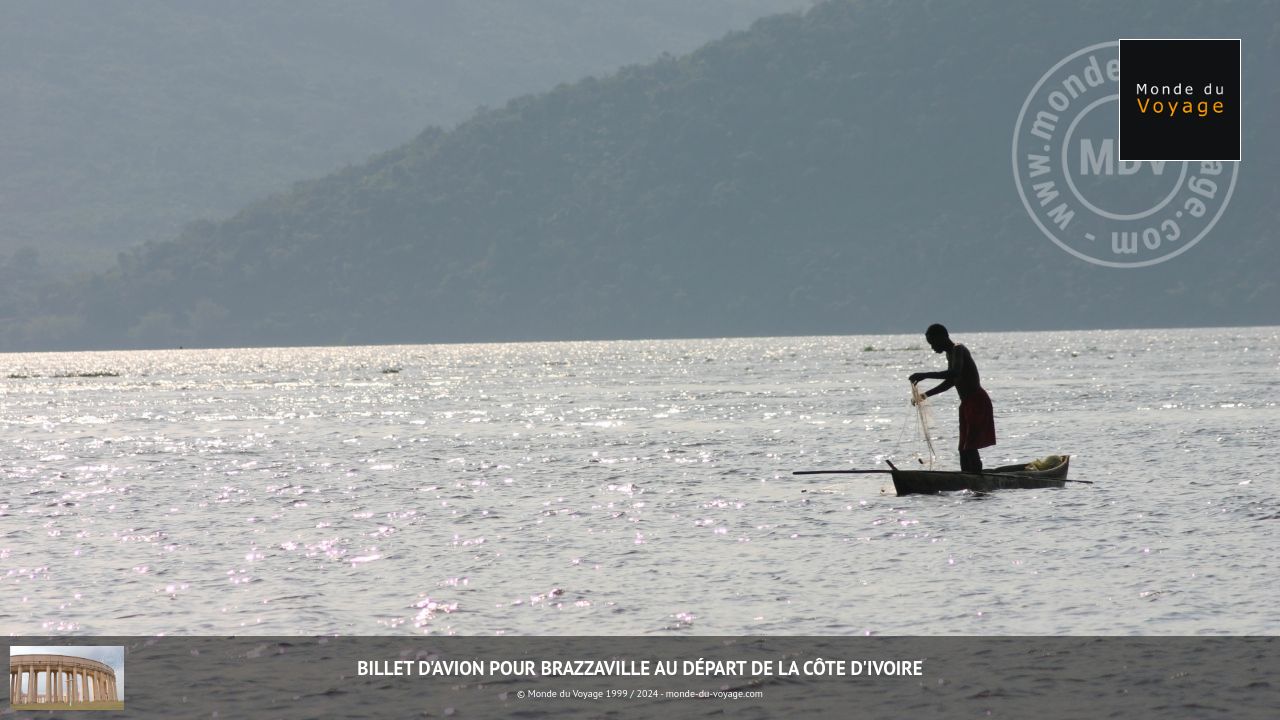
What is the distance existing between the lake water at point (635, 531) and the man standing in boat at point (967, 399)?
112 cm

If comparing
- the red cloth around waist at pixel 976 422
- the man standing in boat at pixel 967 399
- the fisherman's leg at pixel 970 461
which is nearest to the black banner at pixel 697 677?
the man standing in boat at pixel 967 399

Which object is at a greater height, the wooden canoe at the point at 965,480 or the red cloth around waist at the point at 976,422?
the red cloth around waist at the point at 976,422

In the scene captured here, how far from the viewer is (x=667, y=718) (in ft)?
44.4

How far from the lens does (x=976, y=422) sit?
28.9 metres

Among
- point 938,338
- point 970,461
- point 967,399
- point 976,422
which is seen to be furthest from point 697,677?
point 970,461

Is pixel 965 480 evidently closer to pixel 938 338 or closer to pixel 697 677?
pixel 938 338

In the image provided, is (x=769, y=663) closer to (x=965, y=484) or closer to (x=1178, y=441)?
(x=965, y=484)

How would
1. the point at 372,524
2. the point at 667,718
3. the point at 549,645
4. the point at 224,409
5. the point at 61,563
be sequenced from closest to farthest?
1. the point at 667,718
2. the point at 549,645
3. the point at 61,563
4. the point at 372,524
5. the point at 224,409

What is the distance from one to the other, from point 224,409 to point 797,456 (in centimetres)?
4700

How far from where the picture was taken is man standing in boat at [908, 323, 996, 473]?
1088 inches

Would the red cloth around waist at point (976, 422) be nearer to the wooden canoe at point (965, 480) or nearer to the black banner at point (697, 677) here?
the wooden canoe at point (965, 480)

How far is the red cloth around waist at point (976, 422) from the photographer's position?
2856 centimetres

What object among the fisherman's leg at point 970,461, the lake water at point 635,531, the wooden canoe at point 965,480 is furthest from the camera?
the wooden canoe at point 965,480

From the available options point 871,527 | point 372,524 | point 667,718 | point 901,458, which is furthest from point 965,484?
point 667,718
